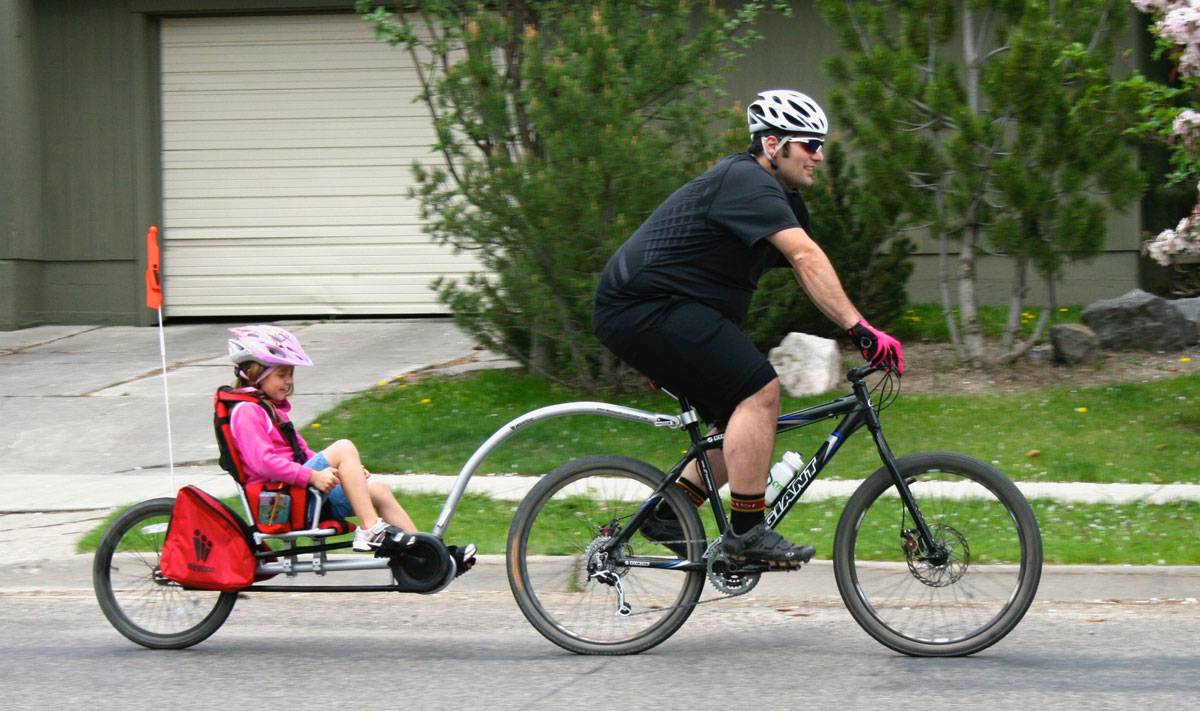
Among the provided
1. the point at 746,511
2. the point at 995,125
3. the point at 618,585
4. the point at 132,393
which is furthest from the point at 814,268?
the point at 132,393

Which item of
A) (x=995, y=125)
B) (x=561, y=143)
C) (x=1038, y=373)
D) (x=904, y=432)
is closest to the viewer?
(x=904, y=432)

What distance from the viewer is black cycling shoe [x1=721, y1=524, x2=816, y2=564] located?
5.12 m

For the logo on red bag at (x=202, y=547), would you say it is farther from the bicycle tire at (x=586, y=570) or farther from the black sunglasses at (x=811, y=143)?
the black sunglasses at (x=811, y=143)

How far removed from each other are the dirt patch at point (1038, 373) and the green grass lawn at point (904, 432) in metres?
0.24

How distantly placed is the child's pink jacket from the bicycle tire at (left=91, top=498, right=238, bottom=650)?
1.50 feet

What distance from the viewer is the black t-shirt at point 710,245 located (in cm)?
503

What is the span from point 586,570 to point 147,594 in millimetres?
1722

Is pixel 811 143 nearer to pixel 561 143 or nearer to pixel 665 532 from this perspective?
pixel 665 532

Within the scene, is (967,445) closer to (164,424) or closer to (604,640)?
(604,640)

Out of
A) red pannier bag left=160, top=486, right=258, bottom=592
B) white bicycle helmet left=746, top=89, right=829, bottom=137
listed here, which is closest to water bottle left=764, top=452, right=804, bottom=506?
white bicycle helmet left=746, top=89, right=829, bottom=137

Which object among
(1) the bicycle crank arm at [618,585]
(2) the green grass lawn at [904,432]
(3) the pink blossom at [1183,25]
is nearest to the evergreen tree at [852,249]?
(2) the green grass lawn at [904,432]

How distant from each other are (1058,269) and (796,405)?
2.17 meters

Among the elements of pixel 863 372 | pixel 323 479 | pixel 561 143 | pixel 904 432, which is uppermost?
pixel 561 143

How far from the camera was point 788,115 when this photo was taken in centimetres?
517
